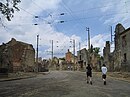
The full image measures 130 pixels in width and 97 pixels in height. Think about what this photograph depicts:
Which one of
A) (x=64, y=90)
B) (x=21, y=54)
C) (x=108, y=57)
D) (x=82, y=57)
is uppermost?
(x=82, y=57)

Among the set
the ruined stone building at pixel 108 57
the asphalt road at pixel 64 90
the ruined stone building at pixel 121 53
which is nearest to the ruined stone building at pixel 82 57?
the ruined stone building at pixel 108 57

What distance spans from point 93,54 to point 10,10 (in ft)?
281

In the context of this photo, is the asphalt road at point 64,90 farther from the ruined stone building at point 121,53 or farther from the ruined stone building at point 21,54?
the ruined stone building at point 21,54

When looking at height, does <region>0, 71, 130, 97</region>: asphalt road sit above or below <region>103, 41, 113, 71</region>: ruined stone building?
below

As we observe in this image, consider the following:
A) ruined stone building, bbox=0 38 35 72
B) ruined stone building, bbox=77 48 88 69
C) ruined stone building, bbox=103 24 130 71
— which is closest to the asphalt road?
ruined stone building, bbox=103 24 130 71

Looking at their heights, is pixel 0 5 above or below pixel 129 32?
below

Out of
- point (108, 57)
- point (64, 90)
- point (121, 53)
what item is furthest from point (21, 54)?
point (64, 90)

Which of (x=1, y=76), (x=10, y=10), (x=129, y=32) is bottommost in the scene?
(x=1, y=76)

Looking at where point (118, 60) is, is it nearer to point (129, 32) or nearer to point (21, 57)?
point (129, 32)

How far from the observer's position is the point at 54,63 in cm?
13862

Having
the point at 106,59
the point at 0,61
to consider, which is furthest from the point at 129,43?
the point at 0,61

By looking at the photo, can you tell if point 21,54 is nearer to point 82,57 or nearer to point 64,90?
point 82,57

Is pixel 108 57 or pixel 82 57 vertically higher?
pixel 82 57

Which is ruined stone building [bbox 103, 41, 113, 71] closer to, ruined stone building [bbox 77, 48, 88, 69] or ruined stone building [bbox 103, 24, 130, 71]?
ruined stone building [bbox 103, 24, 130, 71]
